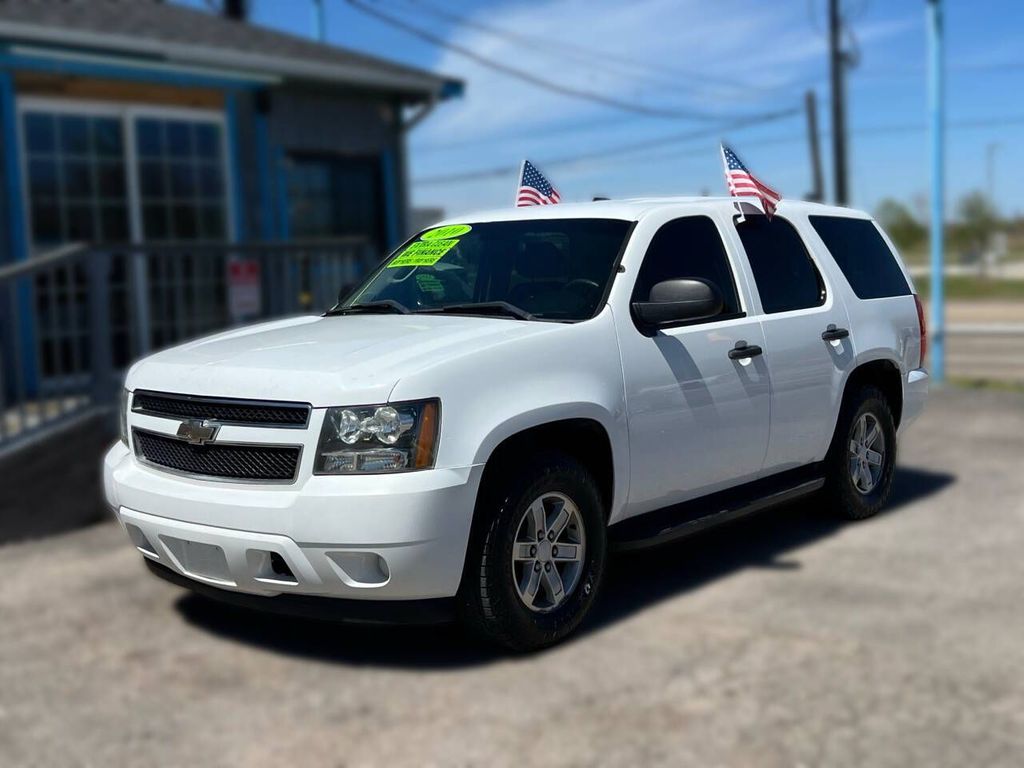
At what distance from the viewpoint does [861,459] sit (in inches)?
74.6

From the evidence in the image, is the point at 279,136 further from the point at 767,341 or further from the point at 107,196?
the point at 767,341

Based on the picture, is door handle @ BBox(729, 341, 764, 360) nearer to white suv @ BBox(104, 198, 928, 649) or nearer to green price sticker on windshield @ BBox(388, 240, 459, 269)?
white suv @ BBox(104, 198, 928, 649)

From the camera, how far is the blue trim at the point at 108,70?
1132 cm

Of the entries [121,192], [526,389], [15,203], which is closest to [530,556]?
[526,389]

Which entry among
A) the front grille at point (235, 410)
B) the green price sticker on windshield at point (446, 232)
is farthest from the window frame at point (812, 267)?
the front grille at point (235, 410)

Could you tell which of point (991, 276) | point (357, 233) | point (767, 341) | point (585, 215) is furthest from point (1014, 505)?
point (991, 276)

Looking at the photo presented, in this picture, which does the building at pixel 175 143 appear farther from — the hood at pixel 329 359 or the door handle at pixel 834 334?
the door handle at pixel 834 334

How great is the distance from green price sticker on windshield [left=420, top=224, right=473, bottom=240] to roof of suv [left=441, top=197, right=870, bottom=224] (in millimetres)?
119

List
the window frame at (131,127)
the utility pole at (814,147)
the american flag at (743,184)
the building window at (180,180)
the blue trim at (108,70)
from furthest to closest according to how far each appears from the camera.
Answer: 1. the utility pole at (814,147)
2. the building window at (180,180)
3. the window frame at (131,127)
4. the blue trim at (108,70)
5. the american flag at (743,184)

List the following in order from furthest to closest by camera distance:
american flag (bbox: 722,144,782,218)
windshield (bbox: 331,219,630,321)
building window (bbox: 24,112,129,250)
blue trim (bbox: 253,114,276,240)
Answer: blue trim (bbox: 253,114,276,240) → building window (bbox: 24,112,129,250) → windshield (bbox: 331,219,630,321) → american flag (bbox: 722,144,782,218)

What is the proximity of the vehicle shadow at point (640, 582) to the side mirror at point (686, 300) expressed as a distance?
364 mm

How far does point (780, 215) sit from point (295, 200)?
13.1m

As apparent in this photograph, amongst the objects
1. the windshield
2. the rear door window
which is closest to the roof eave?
the windshield

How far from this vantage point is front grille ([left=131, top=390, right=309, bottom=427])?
1.84 metres
